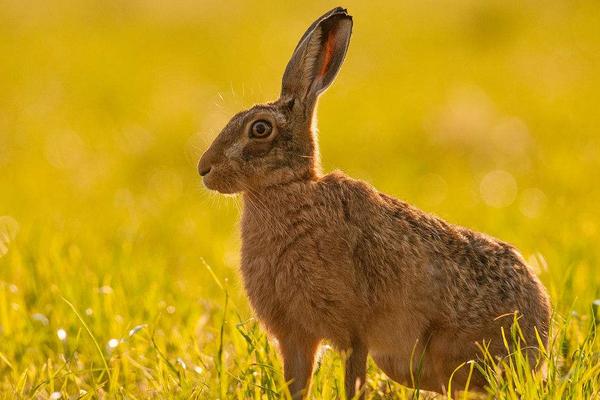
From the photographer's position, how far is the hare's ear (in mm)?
4492

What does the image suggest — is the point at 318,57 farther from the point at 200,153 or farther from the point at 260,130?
the point at 200,153

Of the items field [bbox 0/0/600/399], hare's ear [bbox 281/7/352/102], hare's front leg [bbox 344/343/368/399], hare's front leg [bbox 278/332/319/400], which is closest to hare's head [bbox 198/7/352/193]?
hare's ear [bbox 281/7/352/102]

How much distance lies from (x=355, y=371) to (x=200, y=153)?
467 centimetres

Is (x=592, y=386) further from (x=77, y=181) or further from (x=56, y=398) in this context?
(x=77, y=181)

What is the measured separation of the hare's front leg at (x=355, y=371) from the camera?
13.1ft

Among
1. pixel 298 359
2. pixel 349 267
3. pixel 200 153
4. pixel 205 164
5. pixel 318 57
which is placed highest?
pixel 318 57

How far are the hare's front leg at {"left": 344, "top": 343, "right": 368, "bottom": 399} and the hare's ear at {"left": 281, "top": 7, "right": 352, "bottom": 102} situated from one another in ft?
3.67

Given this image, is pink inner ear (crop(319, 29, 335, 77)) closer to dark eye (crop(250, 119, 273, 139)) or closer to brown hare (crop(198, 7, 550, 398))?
brown hare (crop(198, 7, 550, 398))

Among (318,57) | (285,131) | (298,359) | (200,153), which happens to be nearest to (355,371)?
(298,359)

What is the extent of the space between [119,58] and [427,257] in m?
13.1

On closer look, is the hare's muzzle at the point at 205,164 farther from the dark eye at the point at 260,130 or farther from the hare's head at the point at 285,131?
the dark eye at the point at 260,130

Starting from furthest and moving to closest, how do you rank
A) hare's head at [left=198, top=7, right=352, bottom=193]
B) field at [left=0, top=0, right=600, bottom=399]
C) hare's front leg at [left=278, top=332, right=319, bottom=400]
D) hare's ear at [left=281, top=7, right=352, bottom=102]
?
field at [left=0, top=0, right=600, bottom=399] → hare's ear at [left=281, top=7, right=352, bottom=102] → hare's head at [left=198, top=7, right=352, bottom=193] → hare's front leg at [left=278, top=332, right=319, bottom=400]

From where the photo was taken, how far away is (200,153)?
27.7 ft

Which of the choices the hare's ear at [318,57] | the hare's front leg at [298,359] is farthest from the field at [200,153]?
the hare's ear at [318,57]
